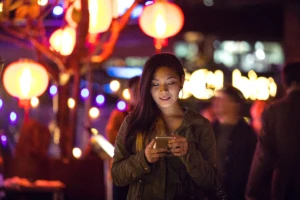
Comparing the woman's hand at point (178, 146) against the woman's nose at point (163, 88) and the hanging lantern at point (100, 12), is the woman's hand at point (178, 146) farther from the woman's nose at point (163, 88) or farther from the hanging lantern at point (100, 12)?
the hanging lantern at point (100, 12)

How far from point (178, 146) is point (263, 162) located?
2.34 meters

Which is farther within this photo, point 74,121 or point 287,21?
point 287,21

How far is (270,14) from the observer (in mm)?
18469

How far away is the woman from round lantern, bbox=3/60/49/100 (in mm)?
6222

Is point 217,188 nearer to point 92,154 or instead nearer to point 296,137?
point 296,137

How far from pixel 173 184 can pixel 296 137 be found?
2.30m

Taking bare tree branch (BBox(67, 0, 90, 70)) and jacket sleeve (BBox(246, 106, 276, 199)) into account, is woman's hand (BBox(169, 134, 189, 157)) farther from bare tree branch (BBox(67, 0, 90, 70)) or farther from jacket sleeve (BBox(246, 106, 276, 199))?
bare tree branch (BBox(67, 0, 90, 70))

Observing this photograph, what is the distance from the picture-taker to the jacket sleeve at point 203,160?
4.10 metres

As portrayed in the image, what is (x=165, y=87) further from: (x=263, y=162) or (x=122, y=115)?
(x=122, y=115)

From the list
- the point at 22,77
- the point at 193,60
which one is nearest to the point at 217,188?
the point at 22,77

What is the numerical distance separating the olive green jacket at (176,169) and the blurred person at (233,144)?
10.3 ft

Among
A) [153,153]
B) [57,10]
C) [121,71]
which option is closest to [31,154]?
[57,10]

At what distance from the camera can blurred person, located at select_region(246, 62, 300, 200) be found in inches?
243

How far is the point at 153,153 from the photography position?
159 inches
